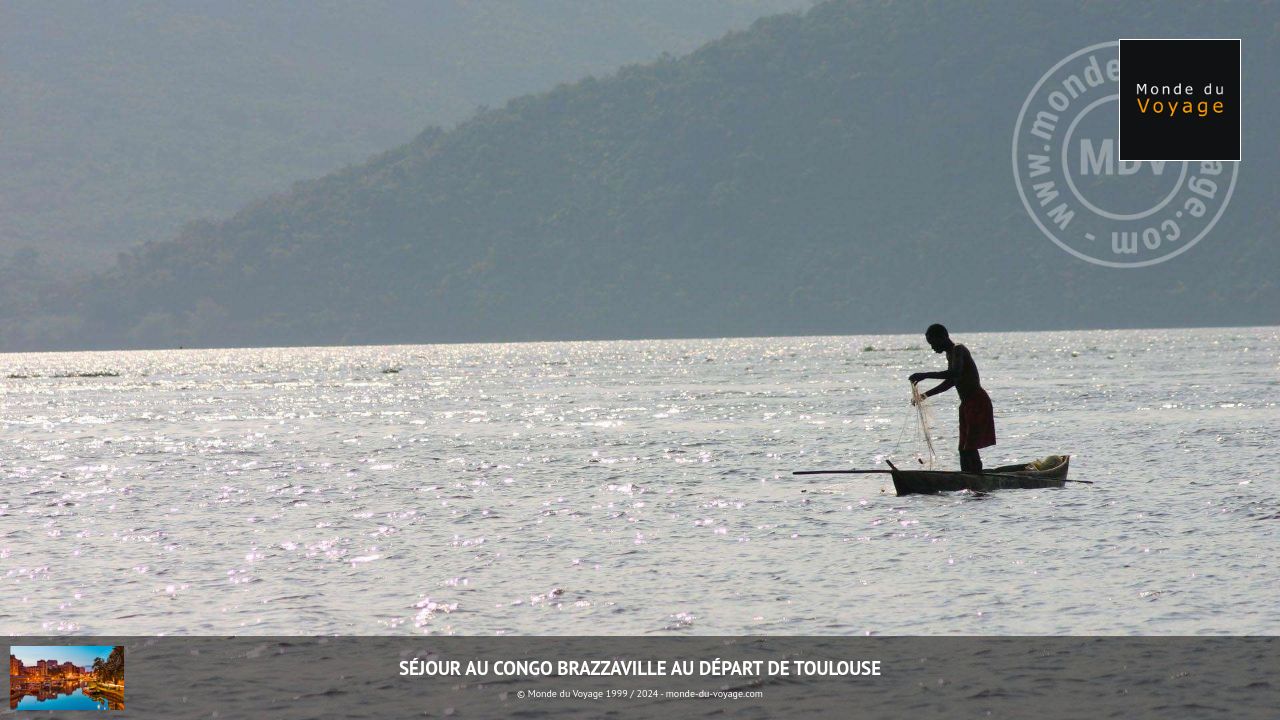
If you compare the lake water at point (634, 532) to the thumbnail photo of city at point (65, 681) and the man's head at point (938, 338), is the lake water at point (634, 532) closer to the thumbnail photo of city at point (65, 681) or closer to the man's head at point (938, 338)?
the thumbnail photo of city at point (65, 681)

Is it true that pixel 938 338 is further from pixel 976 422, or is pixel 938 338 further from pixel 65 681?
pixel 65 681

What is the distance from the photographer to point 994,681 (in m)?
13.7

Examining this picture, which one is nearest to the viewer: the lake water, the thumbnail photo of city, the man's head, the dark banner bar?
the dark banner bar

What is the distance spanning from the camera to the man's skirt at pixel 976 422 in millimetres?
26750

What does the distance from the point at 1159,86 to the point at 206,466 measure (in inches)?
4371

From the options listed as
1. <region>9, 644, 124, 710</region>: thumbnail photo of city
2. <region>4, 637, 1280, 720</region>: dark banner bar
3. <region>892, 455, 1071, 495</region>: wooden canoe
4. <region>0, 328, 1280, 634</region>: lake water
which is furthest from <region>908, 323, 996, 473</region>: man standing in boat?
<region>9, 644, 124, 710</region>: thumbnail photo of city

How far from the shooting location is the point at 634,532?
976 inches

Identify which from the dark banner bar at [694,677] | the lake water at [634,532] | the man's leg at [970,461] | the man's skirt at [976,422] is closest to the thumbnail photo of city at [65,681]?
the dark banner bar at [694,677]

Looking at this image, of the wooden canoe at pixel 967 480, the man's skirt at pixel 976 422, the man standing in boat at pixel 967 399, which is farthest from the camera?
the wooden canoe at pixel 967 480

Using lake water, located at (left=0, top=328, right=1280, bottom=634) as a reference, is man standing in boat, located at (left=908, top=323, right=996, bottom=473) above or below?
above

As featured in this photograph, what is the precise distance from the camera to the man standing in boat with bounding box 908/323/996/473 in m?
26.0

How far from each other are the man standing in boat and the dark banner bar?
1090 centimetres

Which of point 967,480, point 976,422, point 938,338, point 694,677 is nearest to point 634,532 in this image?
point 938,338

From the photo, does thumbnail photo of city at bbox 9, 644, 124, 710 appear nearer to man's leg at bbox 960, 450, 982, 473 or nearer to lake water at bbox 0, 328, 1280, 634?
lake water at bbox 0, 328, 1280, 634
